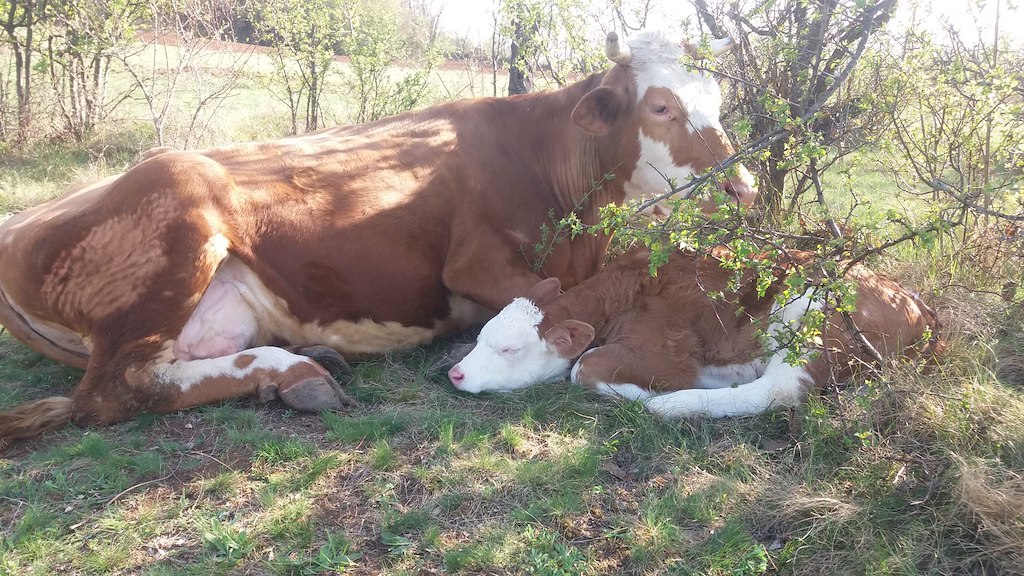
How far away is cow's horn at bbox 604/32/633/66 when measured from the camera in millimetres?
4852

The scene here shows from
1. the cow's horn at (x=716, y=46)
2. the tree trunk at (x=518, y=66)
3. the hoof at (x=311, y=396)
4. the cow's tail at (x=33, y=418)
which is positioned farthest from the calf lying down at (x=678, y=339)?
the tree trunk at (x=518, y=66)

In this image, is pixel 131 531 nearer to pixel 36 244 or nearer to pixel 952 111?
pixel 36 244

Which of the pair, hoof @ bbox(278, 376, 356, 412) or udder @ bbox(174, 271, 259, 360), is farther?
udder @ bbox(174, 271, 259, 360)

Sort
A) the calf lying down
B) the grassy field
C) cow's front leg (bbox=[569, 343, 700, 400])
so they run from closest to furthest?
the grassy field, the calf lying down, cow's front leg (bbox=[569, 343, 700, 400])

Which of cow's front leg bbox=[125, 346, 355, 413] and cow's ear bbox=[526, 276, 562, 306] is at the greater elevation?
cow's ear bbox=[526, 276, 562, 306]

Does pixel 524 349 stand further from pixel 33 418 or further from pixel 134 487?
pixel 33 418

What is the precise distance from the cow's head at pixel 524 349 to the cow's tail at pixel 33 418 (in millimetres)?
2080

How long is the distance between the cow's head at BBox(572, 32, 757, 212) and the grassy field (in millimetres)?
1639

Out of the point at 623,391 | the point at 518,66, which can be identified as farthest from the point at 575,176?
the point at 518,66

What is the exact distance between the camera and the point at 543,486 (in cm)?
337

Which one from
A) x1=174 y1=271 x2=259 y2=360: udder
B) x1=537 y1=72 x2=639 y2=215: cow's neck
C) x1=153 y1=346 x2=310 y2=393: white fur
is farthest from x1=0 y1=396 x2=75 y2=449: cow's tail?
x1=537 y1=72 x2=639 y2=215: cow's neck

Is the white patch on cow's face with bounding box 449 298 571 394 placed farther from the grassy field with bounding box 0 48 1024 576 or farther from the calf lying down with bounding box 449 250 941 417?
the grassy field with bounding box 0 48 1024 576

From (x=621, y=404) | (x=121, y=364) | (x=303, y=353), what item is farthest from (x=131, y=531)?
(x=621, y=404)

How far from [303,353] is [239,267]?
25.1 inches
